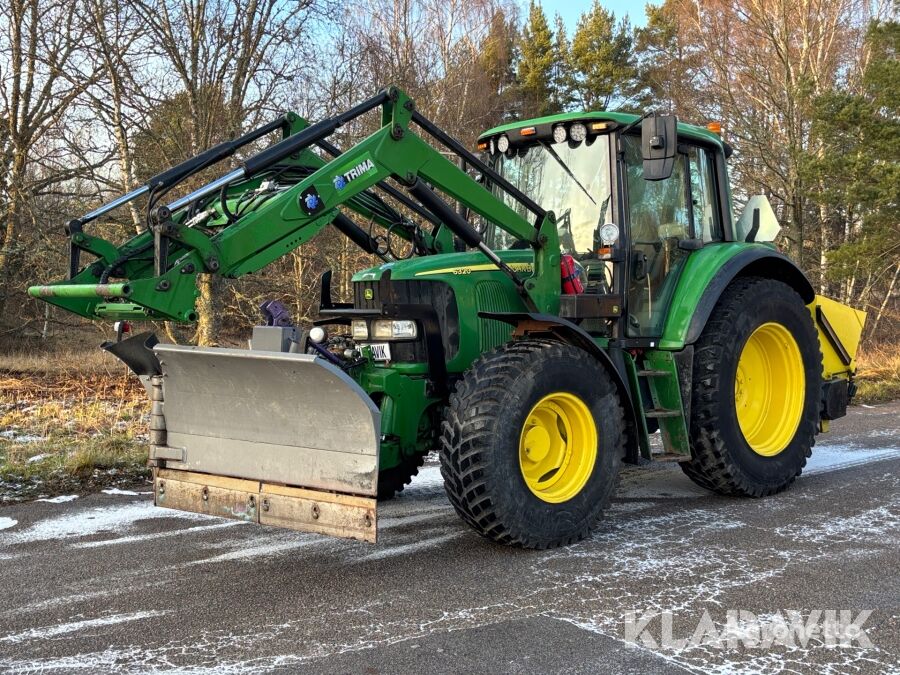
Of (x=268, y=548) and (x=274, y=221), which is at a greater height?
(x=274, y=221)

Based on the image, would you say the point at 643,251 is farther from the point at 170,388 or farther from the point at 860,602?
the point at 170,388

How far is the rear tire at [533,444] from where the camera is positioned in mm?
4246

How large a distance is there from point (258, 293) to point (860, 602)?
11987 mm

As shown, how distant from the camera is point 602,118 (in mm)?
5332

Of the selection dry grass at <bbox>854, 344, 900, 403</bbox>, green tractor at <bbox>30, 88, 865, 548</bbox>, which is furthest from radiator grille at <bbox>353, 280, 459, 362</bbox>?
dry grass at <bbox>854, 344, 900, 403</bbox>

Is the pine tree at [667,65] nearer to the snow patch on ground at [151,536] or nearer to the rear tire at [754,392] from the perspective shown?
the rear tire at [754,392]

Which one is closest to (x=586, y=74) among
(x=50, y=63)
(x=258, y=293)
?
(x=258, y=293)

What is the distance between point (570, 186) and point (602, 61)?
2851 centimetres

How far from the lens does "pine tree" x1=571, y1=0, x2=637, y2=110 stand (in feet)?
104

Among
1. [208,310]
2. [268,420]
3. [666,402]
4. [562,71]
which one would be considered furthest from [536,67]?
[268,420]

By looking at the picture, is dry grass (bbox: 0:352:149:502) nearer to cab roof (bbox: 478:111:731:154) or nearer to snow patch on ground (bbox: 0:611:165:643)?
Answer: snow patch on ground (bbox: 0:611:165:643)

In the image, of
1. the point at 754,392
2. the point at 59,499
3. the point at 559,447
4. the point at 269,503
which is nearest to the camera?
the point at 269,503

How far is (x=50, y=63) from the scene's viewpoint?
1174 cm

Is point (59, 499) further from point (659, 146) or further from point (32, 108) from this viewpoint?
point (32, 108)
